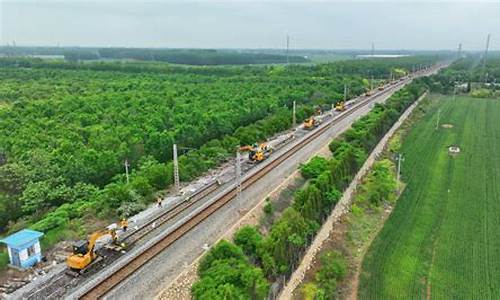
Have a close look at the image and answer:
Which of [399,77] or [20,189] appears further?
[399,77]

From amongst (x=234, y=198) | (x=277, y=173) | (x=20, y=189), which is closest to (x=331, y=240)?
(x=234, y=198)

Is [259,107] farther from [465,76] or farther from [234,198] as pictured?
[465,76]

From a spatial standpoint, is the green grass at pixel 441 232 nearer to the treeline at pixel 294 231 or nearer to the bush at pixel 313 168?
the treeline at pixel 294 231

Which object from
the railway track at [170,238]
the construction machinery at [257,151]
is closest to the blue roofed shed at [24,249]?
the railway track at [170,238]

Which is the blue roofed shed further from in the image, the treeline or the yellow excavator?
the treeline

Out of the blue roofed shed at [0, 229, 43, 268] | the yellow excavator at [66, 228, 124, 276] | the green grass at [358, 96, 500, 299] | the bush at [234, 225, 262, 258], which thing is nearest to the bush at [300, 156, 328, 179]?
the green grass at [358, 96, 500, 299]

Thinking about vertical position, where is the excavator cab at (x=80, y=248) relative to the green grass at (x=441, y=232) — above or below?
above
